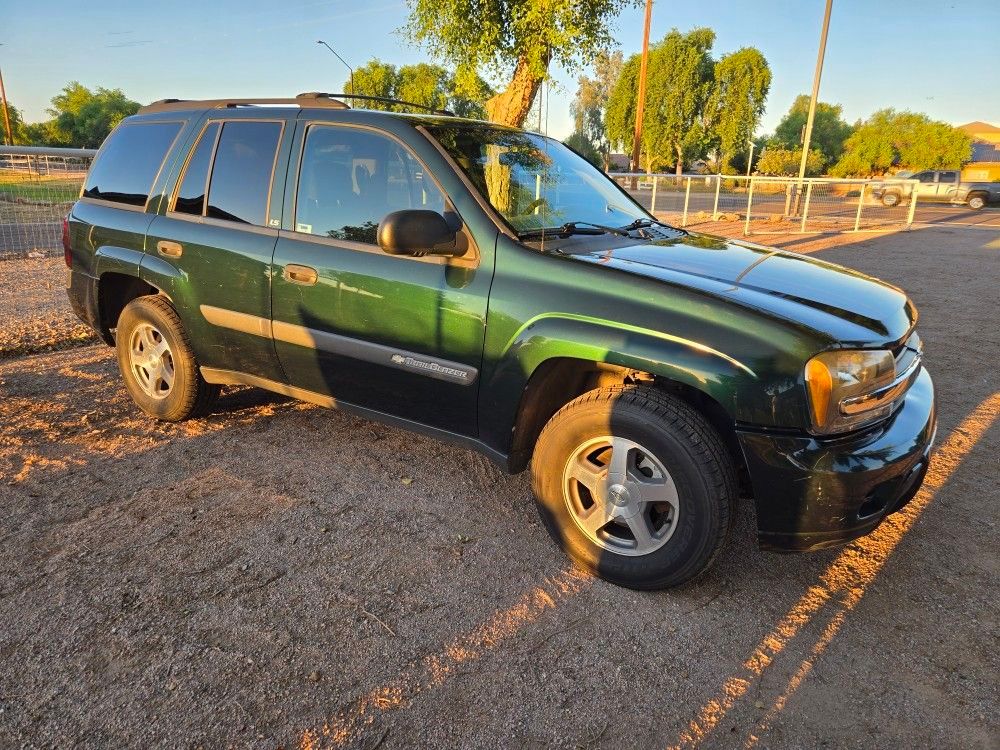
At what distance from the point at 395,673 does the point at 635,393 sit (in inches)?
52.3

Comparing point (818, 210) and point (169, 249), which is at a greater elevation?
point (169, 249)

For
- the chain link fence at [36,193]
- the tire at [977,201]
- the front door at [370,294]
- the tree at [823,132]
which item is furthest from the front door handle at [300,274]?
the tree at [823,132]

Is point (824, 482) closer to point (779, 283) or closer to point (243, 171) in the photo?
point (779, 283)

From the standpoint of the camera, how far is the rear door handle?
12.7 feet

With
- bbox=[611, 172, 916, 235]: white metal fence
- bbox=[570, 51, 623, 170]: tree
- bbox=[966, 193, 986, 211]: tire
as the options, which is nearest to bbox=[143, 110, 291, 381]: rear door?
bbox=[611, 172, 916, 235]: white metal fence

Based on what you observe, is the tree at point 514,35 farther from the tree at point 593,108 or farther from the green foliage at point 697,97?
the tree at point 593,108

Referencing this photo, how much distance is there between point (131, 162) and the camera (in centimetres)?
430

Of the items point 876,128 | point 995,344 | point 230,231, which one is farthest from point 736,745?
point 876,128

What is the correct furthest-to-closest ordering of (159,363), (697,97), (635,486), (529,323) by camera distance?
(697,97) < (159,363) < (529,323) < (635,486)

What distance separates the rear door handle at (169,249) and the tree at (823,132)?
70132 millimetres

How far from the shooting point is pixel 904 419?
2707 mm

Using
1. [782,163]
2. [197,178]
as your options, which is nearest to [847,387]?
[197,178]

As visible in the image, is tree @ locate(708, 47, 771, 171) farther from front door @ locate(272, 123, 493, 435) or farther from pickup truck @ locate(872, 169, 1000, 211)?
front door @ locate(272, 123, 493, 435)

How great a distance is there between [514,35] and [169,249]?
380 inches
